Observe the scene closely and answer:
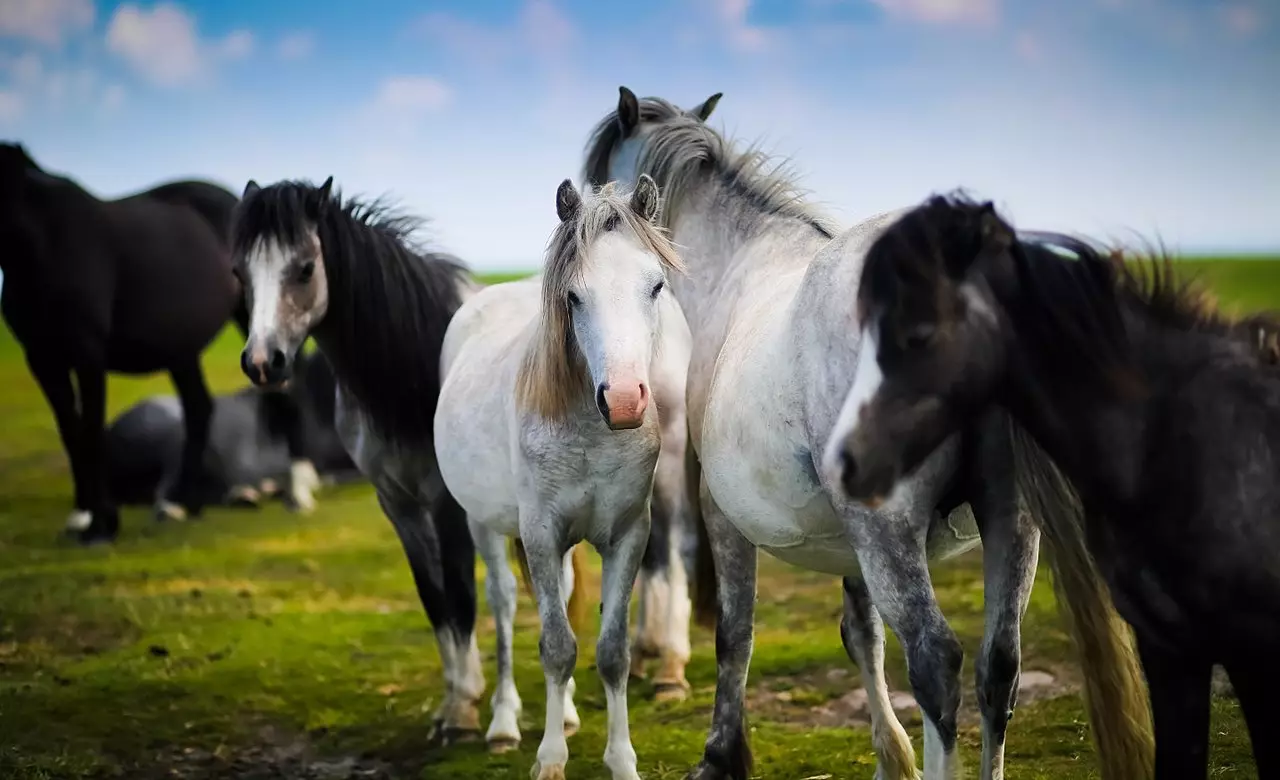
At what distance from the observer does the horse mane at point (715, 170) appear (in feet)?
15.0

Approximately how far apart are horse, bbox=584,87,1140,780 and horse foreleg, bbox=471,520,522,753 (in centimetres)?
100

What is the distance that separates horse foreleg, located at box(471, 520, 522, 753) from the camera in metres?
5.12

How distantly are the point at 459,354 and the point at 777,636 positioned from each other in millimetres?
2473

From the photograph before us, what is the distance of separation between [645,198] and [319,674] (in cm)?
356

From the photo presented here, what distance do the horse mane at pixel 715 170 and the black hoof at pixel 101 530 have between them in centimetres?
672

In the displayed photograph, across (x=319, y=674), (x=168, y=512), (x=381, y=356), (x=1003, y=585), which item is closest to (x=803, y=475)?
(x=1003, y=585)

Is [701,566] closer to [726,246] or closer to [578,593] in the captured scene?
[578,593]

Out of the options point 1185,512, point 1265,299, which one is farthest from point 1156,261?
point 1265,299

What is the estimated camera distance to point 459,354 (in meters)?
5.35

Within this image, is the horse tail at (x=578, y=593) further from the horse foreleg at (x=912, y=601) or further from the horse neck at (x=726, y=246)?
the horse foreleg at (x=912, y=601)

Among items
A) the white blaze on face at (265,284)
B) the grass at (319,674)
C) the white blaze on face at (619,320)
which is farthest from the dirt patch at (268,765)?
the white blaze on face at (619,320)

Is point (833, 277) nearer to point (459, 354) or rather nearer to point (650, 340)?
point (650, 340)

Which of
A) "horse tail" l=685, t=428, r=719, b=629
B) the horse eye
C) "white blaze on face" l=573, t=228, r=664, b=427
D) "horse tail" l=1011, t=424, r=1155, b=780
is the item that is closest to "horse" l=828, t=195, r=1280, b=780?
the horse eye

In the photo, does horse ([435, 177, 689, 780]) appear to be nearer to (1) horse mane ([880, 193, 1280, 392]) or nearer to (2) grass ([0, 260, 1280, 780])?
(2) grass ([0, 260, 1280, 780])
